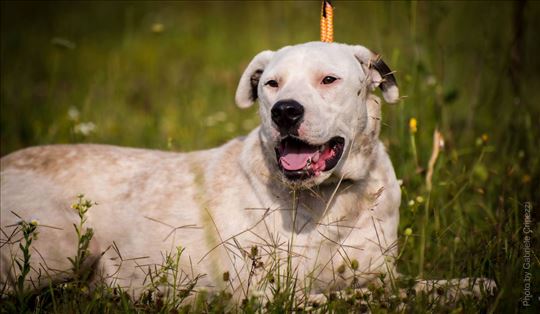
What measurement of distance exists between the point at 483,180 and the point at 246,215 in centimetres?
230

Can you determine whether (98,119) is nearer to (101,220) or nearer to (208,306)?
(101,220)

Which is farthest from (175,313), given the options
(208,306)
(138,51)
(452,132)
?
(138,51)

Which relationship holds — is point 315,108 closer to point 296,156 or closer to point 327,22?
point 296,156

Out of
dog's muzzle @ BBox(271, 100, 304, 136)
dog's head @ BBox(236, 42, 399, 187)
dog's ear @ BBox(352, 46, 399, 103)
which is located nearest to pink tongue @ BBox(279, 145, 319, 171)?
dog's head @ BBox(236, 42, 399, 187)

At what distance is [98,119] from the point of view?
7.47 m

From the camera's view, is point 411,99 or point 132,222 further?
point 411,99

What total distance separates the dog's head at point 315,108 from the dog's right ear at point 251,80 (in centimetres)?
21

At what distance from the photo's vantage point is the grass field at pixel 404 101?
4.36 meters

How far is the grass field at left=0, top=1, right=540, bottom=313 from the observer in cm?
436

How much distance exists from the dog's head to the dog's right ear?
0.21 meters

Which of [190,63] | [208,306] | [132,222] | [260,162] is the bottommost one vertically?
[208,306]

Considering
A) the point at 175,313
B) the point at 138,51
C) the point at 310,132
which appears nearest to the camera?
the point at 175,313

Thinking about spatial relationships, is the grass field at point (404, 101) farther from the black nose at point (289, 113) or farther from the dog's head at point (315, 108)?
the black nose at point (289, 113)

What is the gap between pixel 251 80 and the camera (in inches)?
179
